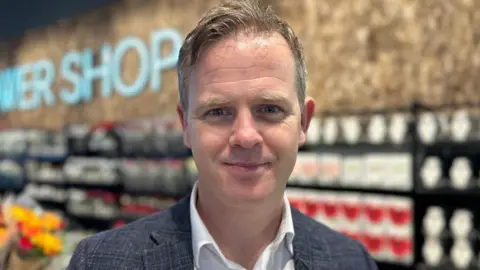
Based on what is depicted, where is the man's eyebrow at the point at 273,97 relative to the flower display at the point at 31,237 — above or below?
above

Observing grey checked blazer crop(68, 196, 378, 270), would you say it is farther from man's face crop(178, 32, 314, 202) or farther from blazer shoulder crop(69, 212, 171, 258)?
man's face crop(178, 32, 314, 202)

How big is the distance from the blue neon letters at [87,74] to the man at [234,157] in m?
4.99

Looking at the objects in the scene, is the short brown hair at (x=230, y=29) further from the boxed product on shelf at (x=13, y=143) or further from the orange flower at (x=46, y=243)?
the boxed product on shelf at (x=13, y=143)

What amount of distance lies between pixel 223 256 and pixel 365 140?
2.98 m

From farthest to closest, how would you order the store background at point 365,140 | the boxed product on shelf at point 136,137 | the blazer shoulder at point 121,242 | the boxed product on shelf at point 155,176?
the boxed product on shelf at point 136,137 < the boxed product on shelf at point 155,176 < the store background at point 365,140 < the blazer shoulder at point 121,242

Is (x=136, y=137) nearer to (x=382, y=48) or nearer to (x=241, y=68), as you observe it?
(x=382, y=48)

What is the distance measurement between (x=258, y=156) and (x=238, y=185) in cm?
9

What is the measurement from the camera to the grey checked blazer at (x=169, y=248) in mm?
1430

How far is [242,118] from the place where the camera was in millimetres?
1344

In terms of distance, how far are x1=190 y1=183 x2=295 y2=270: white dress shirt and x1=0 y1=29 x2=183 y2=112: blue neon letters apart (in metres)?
5.01

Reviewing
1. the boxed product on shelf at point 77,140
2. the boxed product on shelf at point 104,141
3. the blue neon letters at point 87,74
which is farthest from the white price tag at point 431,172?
the boxed product on shelf at point 77,140

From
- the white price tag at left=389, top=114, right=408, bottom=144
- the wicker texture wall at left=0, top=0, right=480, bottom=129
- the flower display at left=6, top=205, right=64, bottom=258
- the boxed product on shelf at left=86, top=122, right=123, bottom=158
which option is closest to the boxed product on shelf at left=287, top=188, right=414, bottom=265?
the white price tag at left=389, top=114, right=408, bottom=144

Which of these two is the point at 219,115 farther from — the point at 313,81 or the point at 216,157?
the point at 313,81

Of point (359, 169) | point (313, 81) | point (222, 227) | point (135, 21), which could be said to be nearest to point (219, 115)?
point (222, 227)
